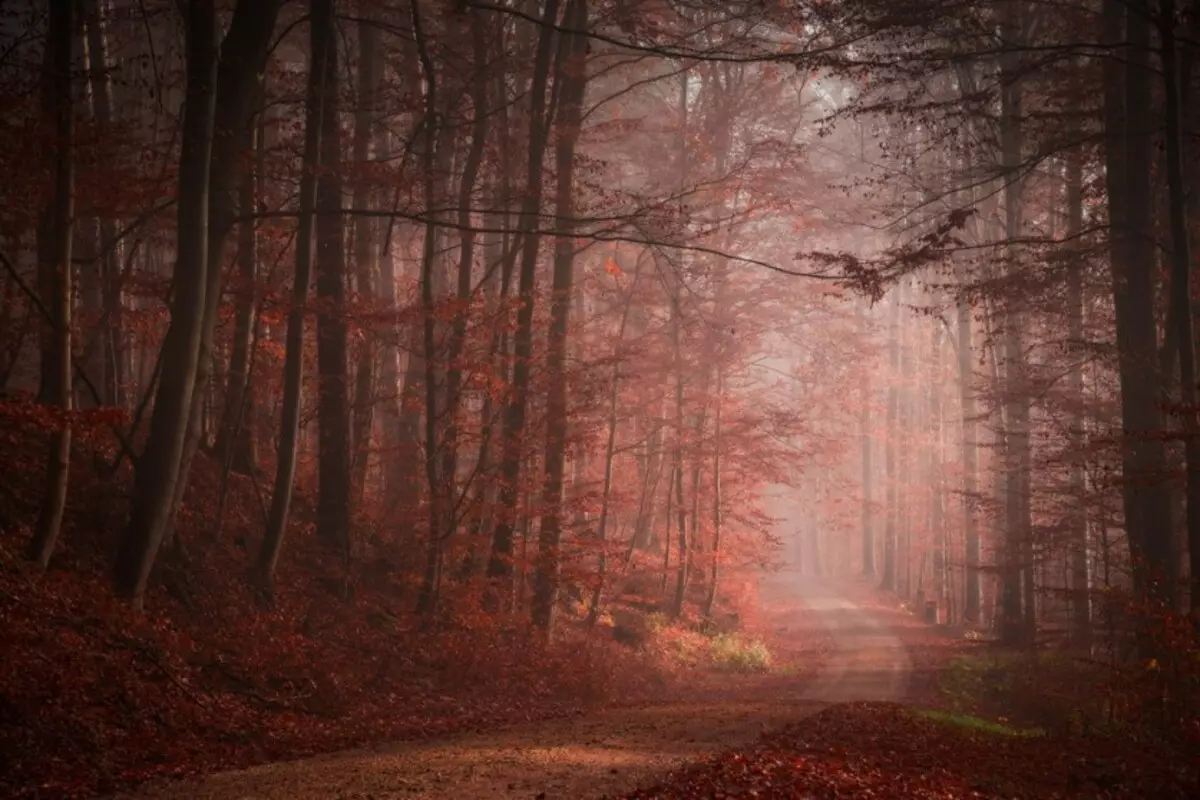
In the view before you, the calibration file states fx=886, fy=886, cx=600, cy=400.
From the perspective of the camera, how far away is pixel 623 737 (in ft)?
32.3

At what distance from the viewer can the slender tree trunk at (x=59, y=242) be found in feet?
31.3

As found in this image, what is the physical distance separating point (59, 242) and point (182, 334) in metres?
1.68

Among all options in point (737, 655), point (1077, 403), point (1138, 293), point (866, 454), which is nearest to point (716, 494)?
point (737, 655)

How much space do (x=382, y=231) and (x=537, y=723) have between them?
14353 millimetres

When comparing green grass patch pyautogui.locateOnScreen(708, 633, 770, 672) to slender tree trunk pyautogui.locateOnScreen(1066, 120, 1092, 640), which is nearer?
slender tree trunk pyautogui.locateOnScreen(1066, 120, 1092, 640)

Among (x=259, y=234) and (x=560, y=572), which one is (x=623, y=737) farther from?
(x=259, y=234)

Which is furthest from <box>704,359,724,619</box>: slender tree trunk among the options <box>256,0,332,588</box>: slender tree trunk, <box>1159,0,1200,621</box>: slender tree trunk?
<box>1159,0,1200,621</box>: slender tree trunk

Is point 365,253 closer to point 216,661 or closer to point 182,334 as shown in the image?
point 182,334

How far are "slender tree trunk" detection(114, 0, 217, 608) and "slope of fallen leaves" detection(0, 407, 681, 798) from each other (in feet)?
2.05

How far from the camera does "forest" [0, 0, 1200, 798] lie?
9656 mm

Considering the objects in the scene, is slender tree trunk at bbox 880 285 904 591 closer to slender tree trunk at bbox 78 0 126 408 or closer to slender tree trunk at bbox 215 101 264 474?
slender tree trunk at bbox 215 101 264 474

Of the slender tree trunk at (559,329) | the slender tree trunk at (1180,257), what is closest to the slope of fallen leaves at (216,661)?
the slender tree trunk at (559,329)

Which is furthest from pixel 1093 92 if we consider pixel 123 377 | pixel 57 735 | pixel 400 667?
pixel 123 377

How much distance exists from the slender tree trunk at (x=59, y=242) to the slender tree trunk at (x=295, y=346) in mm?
3966
